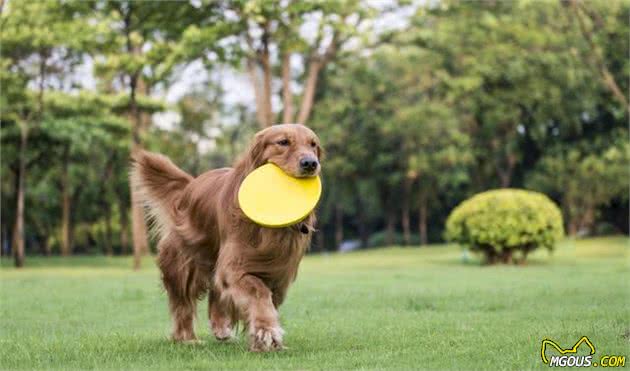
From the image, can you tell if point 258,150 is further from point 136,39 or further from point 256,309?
point 136,39

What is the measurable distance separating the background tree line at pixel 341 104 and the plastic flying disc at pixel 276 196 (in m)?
16.8

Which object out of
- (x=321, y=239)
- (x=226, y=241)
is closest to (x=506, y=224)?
(x=226, y=241)

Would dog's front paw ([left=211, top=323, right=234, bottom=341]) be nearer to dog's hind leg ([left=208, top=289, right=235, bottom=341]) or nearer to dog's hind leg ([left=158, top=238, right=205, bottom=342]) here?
dog's hind leg ([left=208, top=289, right=235, bottom=341])

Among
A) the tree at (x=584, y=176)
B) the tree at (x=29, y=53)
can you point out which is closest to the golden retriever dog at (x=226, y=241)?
the tree at (x=29, y=53)

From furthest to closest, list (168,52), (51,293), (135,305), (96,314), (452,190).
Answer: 1. (452,190)
2. (168,52)
3. (51,293)
4. (135,305)
5. (96,314)

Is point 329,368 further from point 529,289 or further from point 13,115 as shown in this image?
point 13,115

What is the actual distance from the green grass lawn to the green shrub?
500 centimetres

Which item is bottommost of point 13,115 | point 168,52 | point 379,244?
point 379,244

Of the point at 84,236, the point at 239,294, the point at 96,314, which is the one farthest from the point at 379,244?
the point at 239,294

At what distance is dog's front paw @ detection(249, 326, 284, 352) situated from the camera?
6348mm

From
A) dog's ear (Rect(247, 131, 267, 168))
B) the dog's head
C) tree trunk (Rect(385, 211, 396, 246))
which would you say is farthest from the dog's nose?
tree trunk (Rect(385, 211, 396, 246))

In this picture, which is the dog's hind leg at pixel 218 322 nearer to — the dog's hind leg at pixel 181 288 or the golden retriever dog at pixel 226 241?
the golden retriever dog at pixel 226 241

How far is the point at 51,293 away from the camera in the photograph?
1447cm

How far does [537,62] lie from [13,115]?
20861 millimetres
